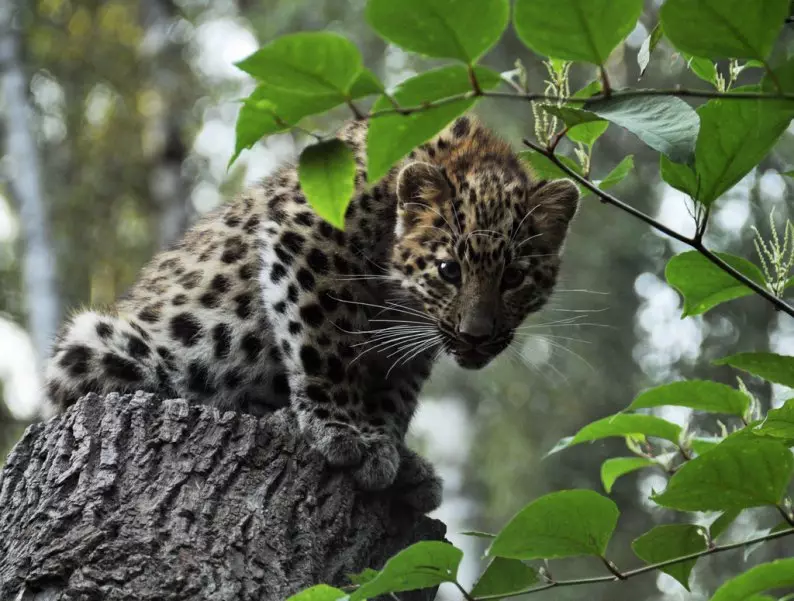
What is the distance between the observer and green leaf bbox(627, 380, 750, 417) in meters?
1.92

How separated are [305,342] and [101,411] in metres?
0.92

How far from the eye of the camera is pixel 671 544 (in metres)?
1.91

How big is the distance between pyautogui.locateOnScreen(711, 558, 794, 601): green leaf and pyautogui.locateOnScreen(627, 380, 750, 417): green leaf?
0.48 metres

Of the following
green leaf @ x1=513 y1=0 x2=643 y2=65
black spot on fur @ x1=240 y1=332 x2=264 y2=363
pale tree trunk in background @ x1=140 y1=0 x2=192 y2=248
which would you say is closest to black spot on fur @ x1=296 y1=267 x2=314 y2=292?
black spot on fur @ x1=240 y1=332 x2=264 y2=363

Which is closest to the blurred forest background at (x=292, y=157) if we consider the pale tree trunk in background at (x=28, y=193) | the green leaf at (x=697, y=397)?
the pale tree trunk in background at (x=28, y=193)

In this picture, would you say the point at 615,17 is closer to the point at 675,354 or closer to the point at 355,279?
the point at 355,279

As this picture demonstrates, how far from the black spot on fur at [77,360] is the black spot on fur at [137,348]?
16 cm

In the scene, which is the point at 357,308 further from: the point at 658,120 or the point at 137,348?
the point at 658,120

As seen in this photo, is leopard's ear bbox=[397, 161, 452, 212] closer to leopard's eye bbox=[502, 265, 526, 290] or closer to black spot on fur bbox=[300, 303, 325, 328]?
leopard's eye bbox=[502, 265, 526, 290]

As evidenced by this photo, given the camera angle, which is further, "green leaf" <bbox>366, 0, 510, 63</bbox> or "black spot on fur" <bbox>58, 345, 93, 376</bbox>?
"black spot on fur" <bbox>58, 345, 93, 376</bbox>

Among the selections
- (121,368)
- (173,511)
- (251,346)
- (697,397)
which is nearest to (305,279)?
(251,346)

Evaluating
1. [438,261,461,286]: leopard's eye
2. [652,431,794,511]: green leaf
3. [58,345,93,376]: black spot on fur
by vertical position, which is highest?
[438,261,461,286]: leopard's eye

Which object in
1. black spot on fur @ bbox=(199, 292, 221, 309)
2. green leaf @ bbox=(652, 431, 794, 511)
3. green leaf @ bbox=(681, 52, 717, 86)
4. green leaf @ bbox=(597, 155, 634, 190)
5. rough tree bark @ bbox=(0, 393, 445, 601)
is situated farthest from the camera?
black spot on fur @ bbox=(199, 292, 221, 309)

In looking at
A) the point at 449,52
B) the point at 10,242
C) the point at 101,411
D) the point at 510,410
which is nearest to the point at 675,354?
the point at 510,410
